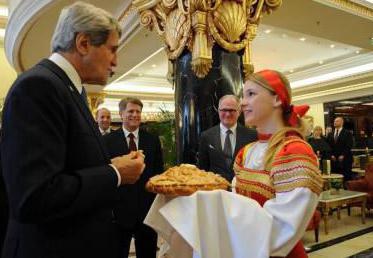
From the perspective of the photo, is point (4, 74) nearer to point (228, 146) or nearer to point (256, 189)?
point (228, 146)

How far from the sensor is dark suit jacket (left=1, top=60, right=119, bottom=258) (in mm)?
1017

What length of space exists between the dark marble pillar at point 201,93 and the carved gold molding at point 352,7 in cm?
268

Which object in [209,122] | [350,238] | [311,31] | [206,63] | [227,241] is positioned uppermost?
[311,31]

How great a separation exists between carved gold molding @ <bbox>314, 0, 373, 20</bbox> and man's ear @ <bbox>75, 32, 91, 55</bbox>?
4920 millimetres

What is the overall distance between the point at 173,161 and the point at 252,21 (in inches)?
78.0

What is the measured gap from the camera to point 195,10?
335 centimetres

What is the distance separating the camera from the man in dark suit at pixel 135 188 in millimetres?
2725

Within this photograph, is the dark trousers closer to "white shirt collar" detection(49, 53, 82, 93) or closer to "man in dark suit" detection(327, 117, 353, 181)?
"white shirt collar" detection(49, 53, 82, 93)

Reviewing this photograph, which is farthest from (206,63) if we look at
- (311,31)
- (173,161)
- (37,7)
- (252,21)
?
(311,31)

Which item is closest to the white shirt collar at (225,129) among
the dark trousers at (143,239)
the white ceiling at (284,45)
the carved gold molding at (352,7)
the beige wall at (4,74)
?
the dark trousers at (143,239)

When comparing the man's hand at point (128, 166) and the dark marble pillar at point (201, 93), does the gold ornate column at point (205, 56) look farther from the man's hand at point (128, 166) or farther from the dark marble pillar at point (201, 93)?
the man's hand at point (128, 166)

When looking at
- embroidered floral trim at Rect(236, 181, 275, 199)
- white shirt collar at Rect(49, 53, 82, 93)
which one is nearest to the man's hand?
white shirt collar at Rect(49, 53, 82, 93)

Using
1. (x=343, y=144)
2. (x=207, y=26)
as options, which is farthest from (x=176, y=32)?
(x=343, y=144)

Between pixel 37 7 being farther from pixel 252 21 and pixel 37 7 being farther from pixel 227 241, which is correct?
pixel 227 241
